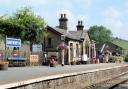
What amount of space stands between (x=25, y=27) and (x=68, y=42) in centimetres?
1005

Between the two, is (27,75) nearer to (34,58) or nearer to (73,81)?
(73,81)

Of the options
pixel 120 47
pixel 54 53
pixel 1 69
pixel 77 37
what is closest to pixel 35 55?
pixel 54 53

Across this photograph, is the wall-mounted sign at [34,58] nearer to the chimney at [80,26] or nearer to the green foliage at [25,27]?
the green foliage at [25,27]

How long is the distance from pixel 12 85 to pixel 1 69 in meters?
18.2

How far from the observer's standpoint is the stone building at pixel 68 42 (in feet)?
229

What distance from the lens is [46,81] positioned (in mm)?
21172

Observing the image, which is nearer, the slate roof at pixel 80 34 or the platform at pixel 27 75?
the platform at pixel 27 75

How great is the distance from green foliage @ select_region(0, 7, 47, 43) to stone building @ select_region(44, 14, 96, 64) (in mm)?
2393

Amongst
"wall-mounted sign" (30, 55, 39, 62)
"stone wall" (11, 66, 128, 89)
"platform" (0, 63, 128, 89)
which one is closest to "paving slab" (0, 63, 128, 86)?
"platform" (0, 63, 128, 89)

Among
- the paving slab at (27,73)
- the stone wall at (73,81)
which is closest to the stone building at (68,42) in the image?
the stone wall at (73,81)

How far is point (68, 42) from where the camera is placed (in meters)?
70.7

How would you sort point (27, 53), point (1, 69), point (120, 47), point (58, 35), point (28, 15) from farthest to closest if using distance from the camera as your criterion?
1. point (120, 47)
2. point (28, 15)
3. point (58, 35)
4. point (27, 53)
5. point (1, 69)

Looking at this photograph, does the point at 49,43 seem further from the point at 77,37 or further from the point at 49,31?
the point at 77,37

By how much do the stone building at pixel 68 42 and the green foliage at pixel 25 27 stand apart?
2.39 m
